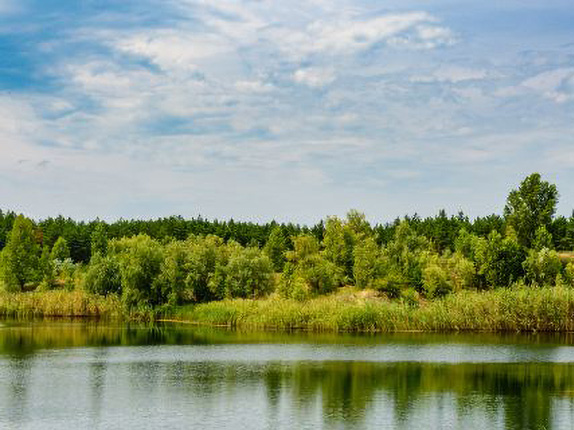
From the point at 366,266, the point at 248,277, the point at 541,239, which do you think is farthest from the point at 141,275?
the point at 541,239

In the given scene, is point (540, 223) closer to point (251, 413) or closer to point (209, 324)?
point (209, 324)

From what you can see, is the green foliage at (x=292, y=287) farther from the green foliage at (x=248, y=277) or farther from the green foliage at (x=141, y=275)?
the green foliage at (x=141, y=275)

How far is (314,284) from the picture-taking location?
97.9 metres

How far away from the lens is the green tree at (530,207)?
437 ft

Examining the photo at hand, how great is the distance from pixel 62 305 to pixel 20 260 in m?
16.6

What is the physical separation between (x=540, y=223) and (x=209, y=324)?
69.0m

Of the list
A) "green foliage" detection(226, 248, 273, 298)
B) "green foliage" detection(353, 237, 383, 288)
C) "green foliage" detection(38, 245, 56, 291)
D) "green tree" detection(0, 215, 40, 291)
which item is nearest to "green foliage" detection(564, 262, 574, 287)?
"green foliage" detection(353, 237, 383, 288)

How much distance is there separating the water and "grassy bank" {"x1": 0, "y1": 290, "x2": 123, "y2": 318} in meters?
25.1

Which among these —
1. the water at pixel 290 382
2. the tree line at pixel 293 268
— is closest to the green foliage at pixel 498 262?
the tree line at pixel 293 268

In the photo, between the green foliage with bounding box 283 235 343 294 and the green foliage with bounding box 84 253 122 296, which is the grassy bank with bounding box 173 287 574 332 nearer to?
the green foliage with bounding box 283 235 343 294

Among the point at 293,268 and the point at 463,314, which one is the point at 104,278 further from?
the point at 463,314

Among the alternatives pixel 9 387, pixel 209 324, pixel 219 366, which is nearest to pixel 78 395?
pixel 9 387

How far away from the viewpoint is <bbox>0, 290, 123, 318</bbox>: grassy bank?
325ft

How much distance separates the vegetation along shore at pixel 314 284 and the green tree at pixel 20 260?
0.16m
